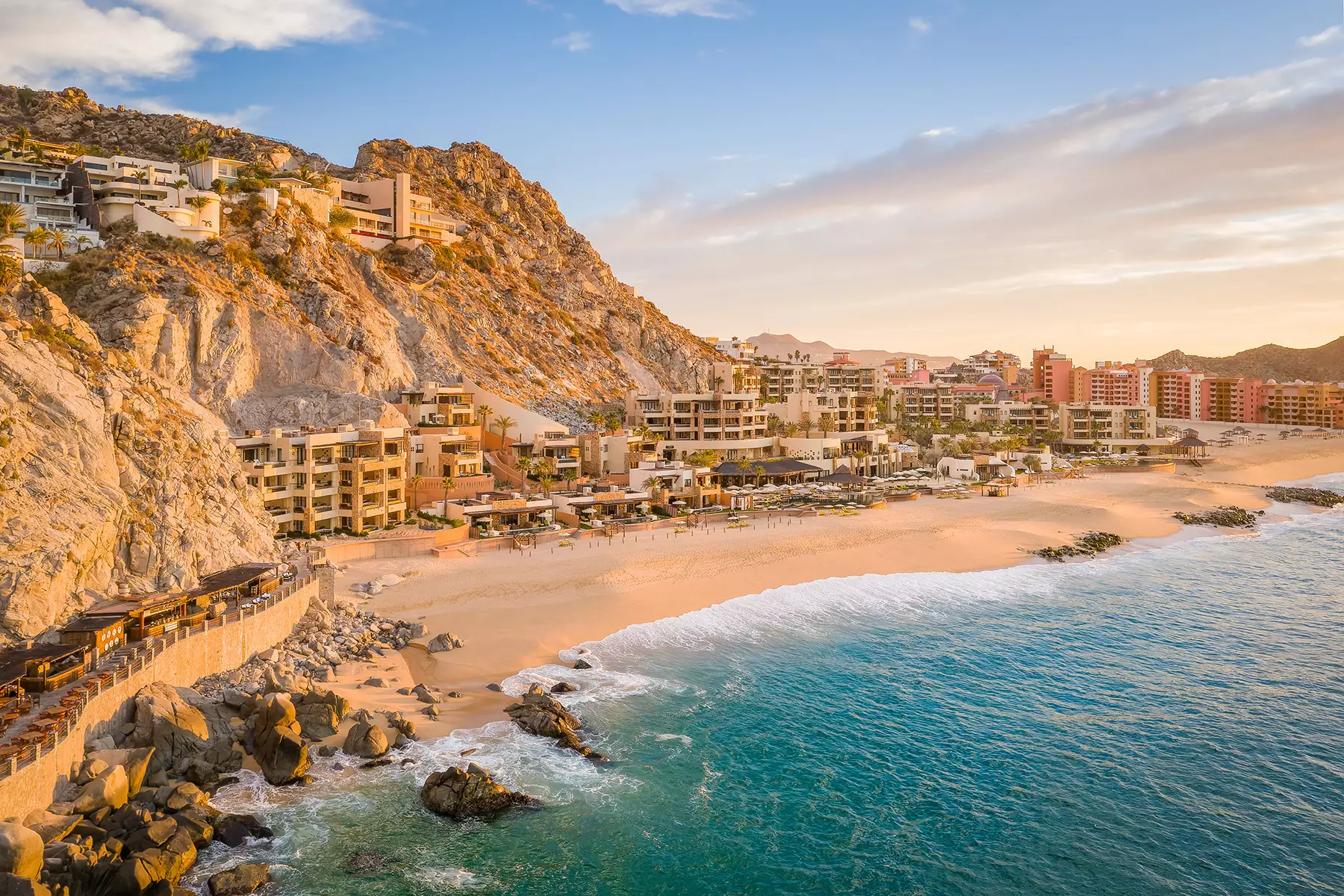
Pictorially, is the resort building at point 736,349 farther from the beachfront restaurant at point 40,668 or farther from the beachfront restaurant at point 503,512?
the beachfront restaurant at point 40,668

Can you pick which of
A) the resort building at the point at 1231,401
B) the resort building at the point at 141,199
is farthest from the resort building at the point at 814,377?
the resort building at the point at 141,199

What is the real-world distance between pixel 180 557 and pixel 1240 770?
132 feet

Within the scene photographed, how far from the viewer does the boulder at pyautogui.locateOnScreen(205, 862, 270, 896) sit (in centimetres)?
1900

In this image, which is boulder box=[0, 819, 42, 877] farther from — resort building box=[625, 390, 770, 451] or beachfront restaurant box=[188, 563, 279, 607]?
resort building box=[625, 390, 770, 451]

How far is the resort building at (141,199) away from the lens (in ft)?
233

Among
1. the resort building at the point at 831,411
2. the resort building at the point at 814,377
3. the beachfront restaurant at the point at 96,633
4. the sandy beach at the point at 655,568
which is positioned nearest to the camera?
the beachfront restaurant at the point at 96,633

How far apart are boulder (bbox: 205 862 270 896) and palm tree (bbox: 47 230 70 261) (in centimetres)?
6552

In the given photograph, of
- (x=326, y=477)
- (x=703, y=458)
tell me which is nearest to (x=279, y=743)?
(x=326, y=477)

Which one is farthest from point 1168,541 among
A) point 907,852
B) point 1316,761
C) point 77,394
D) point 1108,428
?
point 77,394

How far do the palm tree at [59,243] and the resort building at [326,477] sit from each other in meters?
30.3

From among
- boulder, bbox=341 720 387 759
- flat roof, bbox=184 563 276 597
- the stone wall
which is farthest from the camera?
flat roof, bbox=184 563 276 597

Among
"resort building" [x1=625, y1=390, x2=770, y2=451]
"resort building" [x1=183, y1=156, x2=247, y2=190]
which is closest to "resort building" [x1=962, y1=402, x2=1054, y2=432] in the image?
"resort building" [x1=625, y1=390, x2=770, y2=451]

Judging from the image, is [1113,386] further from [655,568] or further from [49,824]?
[49,824]

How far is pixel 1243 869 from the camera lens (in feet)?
68.7
